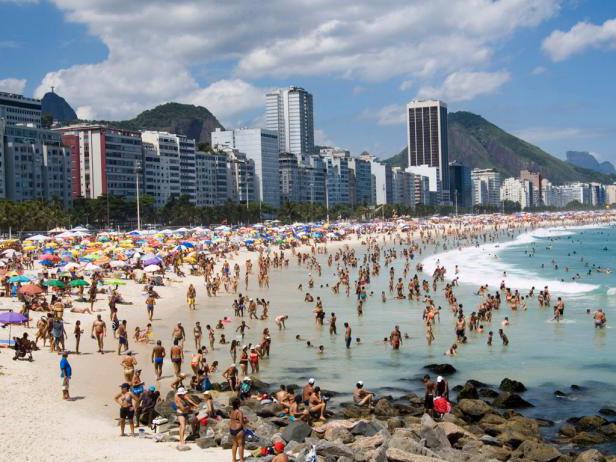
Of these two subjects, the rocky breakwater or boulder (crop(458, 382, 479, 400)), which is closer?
the rocky breakwater

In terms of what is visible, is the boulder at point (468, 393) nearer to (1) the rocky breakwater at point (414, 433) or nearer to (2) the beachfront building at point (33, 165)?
(1) the rocky breakwater at point (414, 433)

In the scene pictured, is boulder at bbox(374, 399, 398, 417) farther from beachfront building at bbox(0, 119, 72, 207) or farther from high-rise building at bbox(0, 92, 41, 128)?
high-rise building at bbox(0, 92, 41, 128)

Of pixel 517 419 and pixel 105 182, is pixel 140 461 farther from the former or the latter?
pixel 105 182

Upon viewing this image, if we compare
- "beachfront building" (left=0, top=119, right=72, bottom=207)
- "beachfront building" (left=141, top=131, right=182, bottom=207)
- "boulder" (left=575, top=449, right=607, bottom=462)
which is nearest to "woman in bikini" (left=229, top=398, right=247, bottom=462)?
"boulder" (left=575, top=449, right=607, bottom=462)

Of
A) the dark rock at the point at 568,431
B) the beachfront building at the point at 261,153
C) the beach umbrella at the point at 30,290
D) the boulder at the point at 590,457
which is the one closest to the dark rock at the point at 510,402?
the dark rock at the point at 568,431

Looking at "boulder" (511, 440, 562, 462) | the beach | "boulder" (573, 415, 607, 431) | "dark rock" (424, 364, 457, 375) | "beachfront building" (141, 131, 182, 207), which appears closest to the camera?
"boulder" (511, 440, 562, 462)

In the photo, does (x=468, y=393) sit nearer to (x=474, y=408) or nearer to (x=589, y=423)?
(x=474, y=408)

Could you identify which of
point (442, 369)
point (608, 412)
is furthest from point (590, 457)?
point (442, 369)
